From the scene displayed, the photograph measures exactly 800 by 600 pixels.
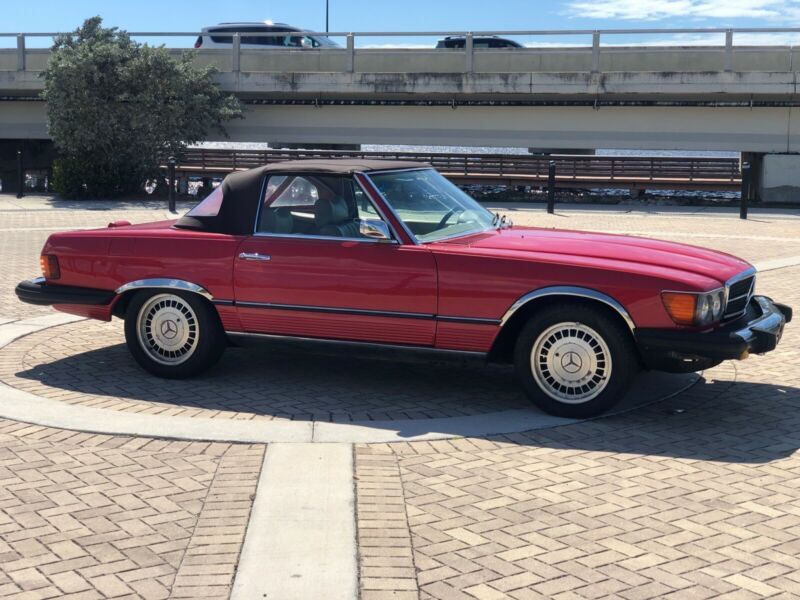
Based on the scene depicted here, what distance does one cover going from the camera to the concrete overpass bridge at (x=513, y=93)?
28.0m

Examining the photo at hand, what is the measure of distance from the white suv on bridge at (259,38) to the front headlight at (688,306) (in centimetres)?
2650

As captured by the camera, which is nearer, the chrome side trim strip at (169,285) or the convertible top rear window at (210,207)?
the chrome side trim strip at (169,285)

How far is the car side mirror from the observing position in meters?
6.74

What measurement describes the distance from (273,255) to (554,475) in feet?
8.19

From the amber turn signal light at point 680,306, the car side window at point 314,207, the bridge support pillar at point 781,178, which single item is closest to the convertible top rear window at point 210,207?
the car side window at point 314,207

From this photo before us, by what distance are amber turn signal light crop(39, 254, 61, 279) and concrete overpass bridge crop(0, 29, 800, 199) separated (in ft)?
74.4

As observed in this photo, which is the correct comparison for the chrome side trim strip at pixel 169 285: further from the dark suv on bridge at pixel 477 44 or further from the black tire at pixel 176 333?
the dark suv on bridge at pixel 477 44

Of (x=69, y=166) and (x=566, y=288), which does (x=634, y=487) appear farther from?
(x=69, y=166)

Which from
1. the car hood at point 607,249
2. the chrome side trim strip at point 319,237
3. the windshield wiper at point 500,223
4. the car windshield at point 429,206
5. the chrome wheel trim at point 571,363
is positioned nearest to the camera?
the chrome wheel trim at point 571,363

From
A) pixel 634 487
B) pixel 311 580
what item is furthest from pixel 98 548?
pixel 634 487

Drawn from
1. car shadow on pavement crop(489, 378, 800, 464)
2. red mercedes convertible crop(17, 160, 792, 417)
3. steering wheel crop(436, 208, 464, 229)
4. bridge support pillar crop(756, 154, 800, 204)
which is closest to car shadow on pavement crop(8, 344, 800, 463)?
car shadow on pavement crop(489, 378, 800, 464)

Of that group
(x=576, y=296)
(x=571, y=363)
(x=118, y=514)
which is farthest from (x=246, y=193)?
(x=118, y=514)

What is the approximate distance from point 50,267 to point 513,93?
23.1 m

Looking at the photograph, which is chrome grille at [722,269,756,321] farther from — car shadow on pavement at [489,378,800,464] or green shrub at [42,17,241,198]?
green shrub at [42,17,241,198]
